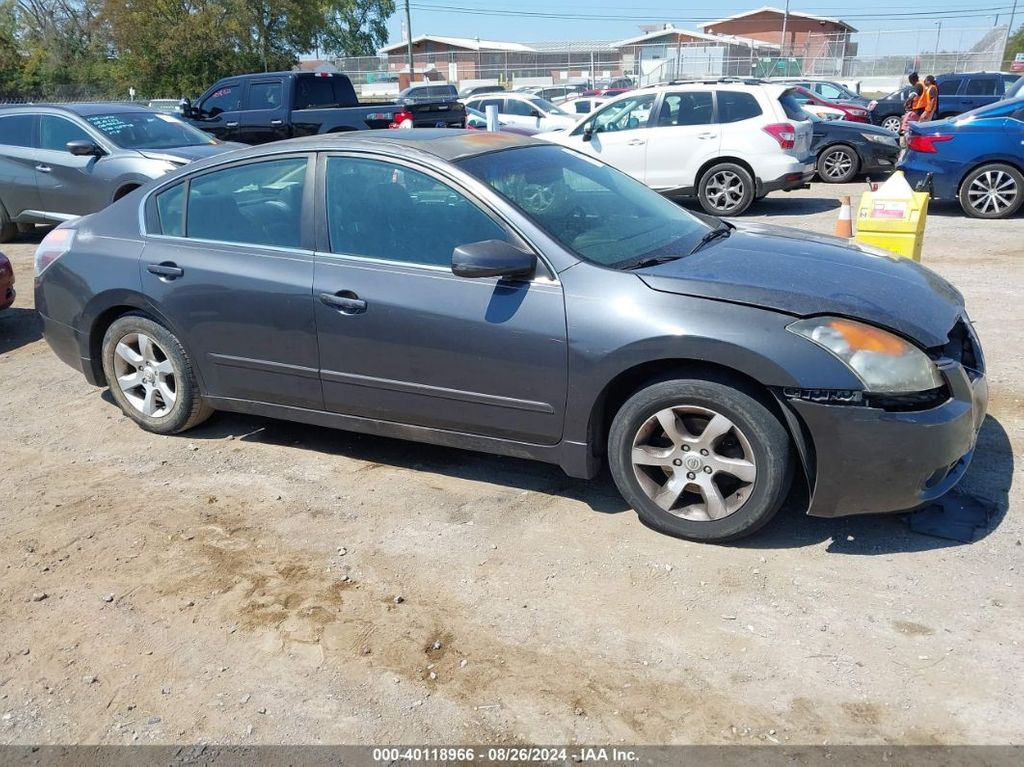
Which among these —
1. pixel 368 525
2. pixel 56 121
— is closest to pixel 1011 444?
pixel 368 525

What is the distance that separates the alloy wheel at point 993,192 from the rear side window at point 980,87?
12.4 metres

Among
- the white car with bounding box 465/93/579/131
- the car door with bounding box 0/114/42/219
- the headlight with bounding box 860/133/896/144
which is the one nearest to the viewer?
the car door with bounding box 0/114/42/219

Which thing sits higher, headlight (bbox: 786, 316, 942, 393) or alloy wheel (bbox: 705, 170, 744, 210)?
headlight (bbox: 786, 316, 942, 393)

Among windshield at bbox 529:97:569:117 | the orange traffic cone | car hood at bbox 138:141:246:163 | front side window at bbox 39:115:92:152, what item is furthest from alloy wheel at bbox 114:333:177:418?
windshield at bbox 529:97:569:117

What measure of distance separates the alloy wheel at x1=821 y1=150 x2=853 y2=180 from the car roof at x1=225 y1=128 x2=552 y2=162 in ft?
37.1

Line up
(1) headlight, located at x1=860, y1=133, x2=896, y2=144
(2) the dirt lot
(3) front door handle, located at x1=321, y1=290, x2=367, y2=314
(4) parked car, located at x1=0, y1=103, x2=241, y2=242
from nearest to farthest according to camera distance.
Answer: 1. (2) the dirt lot
2. (3) front door handle, located at x1=321, y1=290, x2=367, y2=314
3. (4) parked car, located at x1=0, y1=103, x2=241, y2=242
4. (1) headlight, located at x1=860, y1=133, x2=896, y2=144

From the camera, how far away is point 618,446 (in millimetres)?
3900

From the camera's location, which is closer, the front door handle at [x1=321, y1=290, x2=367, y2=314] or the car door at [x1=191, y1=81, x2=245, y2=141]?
the front door handle at [x1=321, y1=290, x2=367, y2=314]

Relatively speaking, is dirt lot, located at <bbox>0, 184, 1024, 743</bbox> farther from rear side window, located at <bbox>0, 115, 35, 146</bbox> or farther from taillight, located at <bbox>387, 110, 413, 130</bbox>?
taillight, located at <bbox>387, 110, 413, 130</bbox>

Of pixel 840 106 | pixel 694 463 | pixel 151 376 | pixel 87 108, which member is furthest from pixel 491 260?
pixel 840 106

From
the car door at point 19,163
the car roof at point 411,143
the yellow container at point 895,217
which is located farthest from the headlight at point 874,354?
the car door at point 19,163

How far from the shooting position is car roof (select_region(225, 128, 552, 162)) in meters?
4.43

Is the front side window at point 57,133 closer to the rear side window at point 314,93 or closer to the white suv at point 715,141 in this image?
the rear side window at point 314,93

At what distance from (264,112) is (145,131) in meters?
4.77
